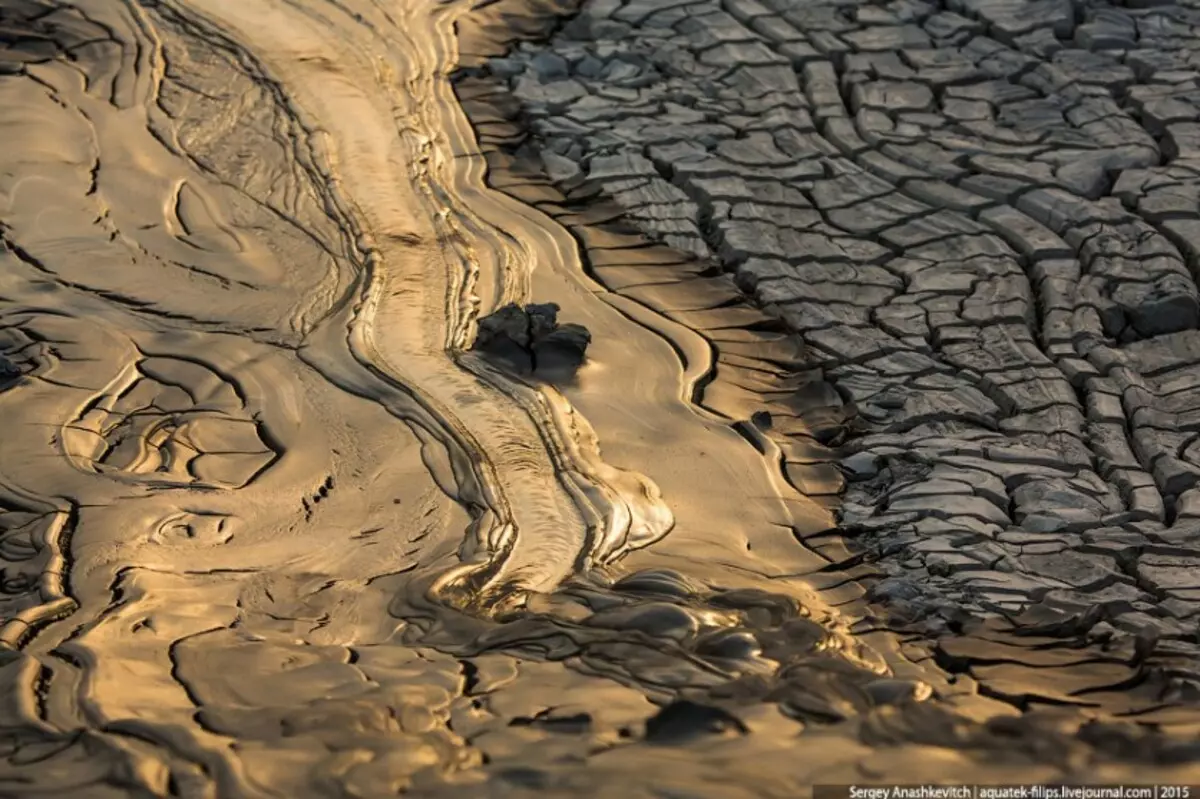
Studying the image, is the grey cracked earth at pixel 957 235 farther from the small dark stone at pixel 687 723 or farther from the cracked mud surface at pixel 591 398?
the small dark stone at pixel 687 723

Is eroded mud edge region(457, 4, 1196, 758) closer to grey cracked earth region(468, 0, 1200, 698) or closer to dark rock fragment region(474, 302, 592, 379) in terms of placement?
grey cracked earth region(468, 0, 1200, 698)

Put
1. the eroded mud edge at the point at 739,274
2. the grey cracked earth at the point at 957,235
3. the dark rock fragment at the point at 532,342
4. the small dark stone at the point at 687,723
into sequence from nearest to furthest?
the small dark stone at the point at 687,723 < the eroded mud edge at the point at 739,274 < the grey cracked earth at the point at 957,235 < the dark rock fragment at the point at 532,342

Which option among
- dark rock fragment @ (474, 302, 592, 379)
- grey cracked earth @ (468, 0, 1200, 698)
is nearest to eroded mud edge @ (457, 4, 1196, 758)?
grey cracked earth @ (468, 0, 1200, 698)

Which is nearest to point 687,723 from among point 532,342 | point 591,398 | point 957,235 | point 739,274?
point 591,398

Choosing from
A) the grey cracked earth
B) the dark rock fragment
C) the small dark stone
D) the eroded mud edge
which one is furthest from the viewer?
the dark rock fragment

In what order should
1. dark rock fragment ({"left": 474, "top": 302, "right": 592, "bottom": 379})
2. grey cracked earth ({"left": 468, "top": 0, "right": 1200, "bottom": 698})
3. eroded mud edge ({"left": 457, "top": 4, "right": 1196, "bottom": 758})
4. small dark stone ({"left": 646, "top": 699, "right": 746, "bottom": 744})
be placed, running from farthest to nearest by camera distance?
1. dark rock fragment ({"left": 474, "top": 302, "right": 592, "bottom": 379})
2. grey cracked earth ({"left": 468, "top": 0, "right": 1200, "bottom": 698})
3. eroded mud edge ({"left": 457, "top": 4, "right": 1196, "bottom": 758})
4. small dark stone ({"left": 646, "top": 699, "right": 746, "bottom": 744})

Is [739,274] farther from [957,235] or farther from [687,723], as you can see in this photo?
[687,723]

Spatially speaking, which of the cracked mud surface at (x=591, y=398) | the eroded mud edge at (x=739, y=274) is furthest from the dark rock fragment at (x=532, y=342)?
the eroded mud edge at (x=739, y=274)

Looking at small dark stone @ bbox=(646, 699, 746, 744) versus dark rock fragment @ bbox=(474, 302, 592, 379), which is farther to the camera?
dark rock fragment @ bbox=(474, 302, 592, 379)
